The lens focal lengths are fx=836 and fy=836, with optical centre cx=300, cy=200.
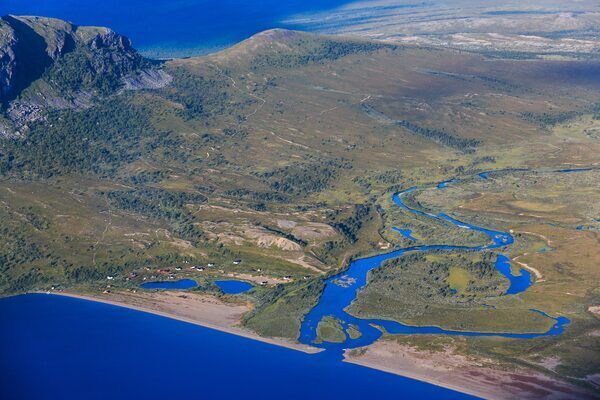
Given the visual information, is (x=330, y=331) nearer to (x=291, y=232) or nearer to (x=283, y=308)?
(x=283, y=308)

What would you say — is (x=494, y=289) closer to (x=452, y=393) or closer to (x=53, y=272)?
(x=452, y=393)

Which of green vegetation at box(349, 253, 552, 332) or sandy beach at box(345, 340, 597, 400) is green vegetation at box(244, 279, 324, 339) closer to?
green vegetation at box(349, 253, 552, 332)

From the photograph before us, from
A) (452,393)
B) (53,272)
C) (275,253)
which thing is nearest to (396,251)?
(275,253)

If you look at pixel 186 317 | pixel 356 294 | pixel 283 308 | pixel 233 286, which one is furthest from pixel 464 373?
pixel 233 286

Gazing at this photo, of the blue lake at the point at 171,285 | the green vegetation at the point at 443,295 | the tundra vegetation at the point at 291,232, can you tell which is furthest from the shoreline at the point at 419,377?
the blue lake at the point at 171,285

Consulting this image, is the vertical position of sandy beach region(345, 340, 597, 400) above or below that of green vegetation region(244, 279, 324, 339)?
below

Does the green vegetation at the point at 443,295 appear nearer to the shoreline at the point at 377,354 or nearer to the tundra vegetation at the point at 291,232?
the tundra vegetation at the point at 291,232

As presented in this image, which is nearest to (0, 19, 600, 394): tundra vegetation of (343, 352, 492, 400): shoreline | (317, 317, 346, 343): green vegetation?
(317, 317, 346, 343): green vegetation
